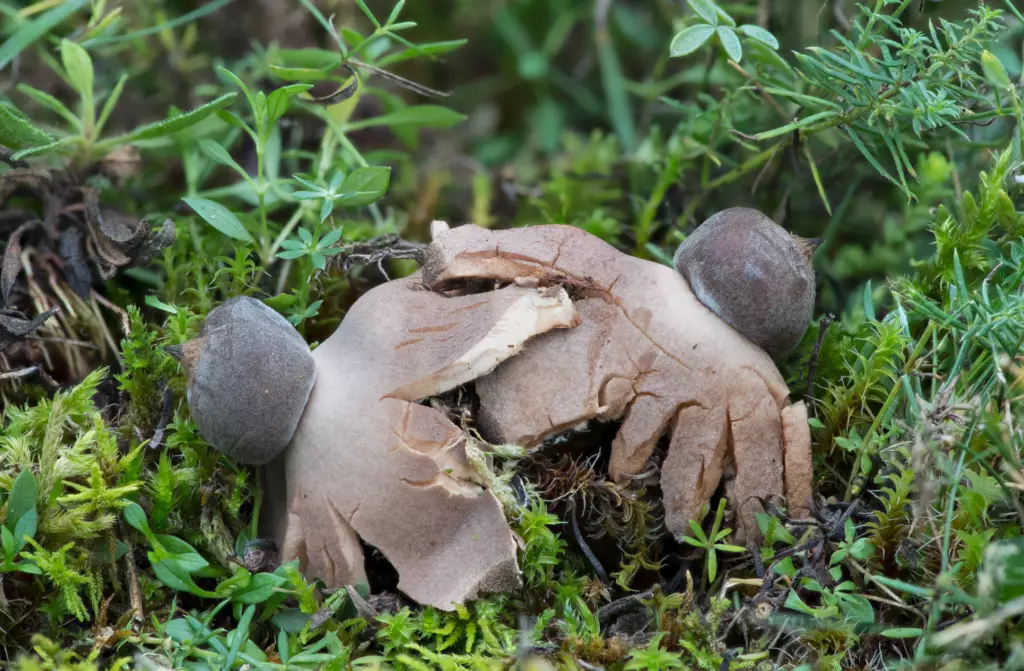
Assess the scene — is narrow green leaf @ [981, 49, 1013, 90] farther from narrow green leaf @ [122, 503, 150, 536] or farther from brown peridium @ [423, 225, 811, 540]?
narrow green leaf @ [122, 503, 150, 536]

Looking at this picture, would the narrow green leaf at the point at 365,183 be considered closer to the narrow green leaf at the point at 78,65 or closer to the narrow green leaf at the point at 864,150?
the narrow green leaf at the point at 78,65

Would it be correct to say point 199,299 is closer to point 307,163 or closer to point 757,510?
point 307,163

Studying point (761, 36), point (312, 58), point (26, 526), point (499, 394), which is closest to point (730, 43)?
point (761, 36)

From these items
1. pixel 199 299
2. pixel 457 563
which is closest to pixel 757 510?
pixel 457 563

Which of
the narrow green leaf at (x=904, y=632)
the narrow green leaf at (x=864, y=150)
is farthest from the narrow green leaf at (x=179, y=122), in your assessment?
the narrow green leaf at (x=904, y=632)

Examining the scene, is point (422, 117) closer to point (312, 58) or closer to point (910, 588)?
point (312, 58)
